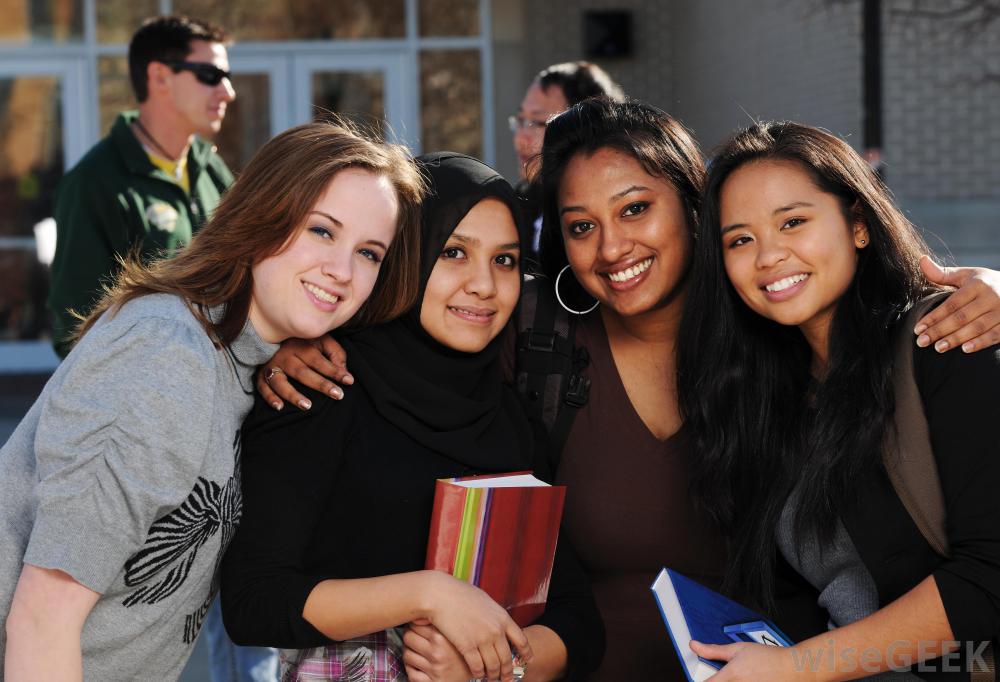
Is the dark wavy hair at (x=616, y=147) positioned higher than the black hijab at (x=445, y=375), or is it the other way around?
the dark wavy hair at (x=616, y=147)

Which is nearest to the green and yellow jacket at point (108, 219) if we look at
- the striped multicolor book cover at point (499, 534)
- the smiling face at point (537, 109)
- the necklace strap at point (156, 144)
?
the necklace strap at point (156, 144)

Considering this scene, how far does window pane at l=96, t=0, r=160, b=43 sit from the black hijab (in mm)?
10168

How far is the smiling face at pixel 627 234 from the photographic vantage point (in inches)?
120

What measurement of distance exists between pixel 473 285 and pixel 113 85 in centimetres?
1040

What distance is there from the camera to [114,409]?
2.07 metres

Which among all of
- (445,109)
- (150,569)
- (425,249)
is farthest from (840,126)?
(150,569)

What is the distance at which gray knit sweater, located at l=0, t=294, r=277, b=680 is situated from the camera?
205 cm

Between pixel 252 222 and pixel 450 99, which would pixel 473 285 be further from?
pixel 450 99

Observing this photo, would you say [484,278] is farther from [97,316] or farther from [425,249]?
[97,316]

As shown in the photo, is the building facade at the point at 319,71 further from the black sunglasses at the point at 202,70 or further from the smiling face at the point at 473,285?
the smiling face at the point at 473,285

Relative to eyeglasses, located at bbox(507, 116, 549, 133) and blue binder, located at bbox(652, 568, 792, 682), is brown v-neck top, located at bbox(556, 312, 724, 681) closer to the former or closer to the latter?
blue binder, located at bbox(652, 568, 792, 682)

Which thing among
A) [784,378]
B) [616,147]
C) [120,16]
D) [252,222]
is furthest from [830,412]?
[120,16]

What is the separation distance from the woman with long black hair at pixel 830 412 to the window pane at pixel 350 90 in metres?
9.66

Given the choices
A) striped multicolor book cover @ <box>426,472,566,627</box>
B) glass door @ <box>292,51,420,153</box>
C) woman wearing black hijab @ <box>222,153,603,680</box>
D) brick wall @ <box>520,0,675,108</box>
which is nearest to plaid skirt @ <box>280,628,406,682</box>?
woman wearing black hijab @ <box>222,153,603,680</box>
